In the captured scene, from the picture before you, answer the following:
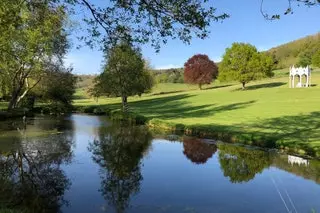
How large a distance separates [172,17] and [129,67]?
1754 inches

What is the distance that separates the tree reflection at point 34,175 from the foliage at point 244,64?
203 ft

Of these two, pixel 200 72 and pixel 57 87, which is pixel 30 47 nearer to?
Result: pixel 57 87

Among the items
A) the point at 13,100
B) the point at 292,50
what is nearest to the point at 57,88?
the point at 13,100

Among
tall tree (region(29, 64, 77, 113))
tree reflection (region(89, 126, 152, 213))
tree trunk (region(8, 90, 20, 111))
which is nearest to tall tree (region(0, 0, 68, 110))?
tree trunk (region(8, 90, 20, 111))

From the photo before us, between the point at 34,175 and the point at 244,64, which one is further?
the point at 244,64

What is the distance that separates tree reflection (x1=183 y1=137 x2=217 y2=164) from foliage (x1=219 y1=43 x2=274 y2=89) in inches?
2258

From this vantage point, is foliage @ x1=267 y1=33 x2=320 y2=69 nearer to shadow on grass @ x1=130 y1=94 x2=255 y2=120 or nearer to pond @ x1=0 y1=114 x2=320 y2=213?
shadow on grass @ x1=130 y1=94 x2=255 y2=120

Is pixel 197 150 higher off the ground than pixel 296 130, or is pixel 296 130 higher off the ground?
pixel 296 130

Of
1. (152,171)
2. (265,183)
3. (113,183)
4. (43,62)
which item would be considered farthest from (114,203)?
(43,62)

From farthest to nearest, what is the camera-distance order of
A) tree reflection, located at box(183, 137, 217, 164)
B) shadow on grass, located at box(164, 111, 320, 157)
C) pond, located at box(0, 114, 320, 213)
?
shadow on grass, located at box(164, 111, 320, 157) < tree reflection, located at box(183, 137, 217, 164) < pond, located at box(0, 114, 320, 213)

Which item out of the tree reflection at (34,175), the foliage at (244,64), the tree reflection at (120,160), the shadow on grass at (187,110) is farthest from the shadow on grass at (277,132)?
the foliage at (244,64)

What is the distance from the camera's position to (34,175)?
698 inches

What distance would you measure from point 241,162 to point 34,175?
426 inches

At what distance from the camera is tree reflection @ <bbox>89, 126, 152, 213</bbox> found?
15.3 m
